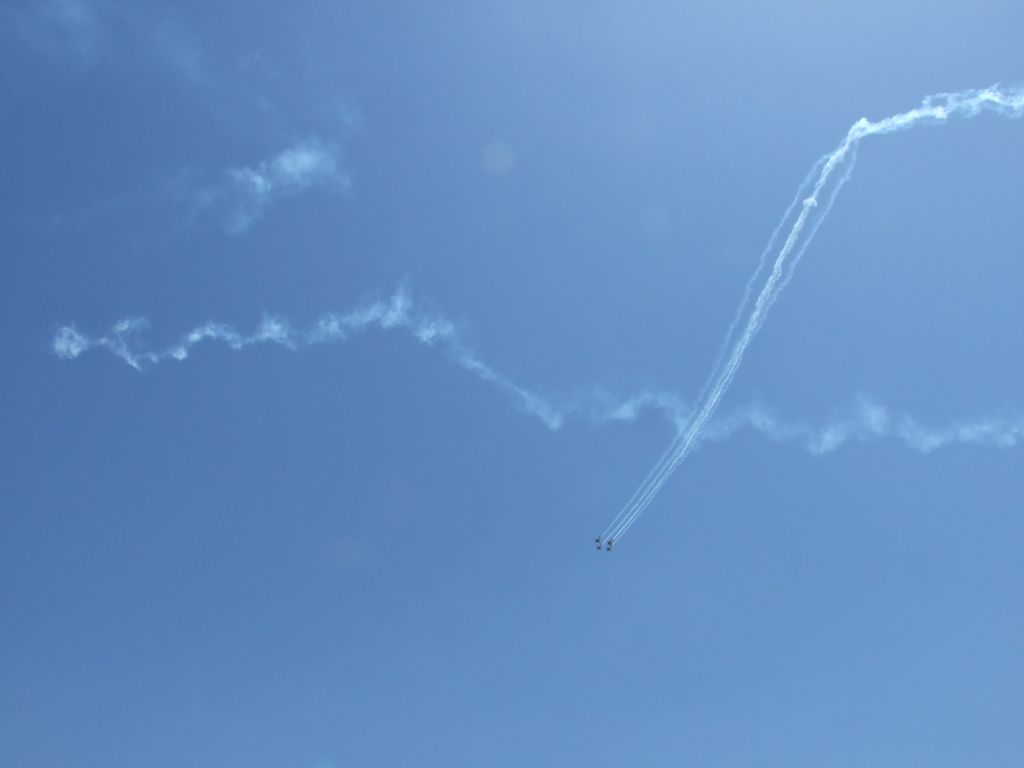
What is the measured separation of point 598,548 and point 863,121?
42.0 meters

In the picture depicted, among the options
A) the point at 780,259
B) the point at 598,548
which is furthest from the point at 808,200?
the point at 598,548

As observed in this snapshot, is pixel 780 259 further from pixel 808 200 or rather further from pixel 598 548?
pixel 598 548

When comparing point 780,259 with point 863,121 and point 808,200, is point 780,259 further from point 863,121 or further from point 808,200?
point 863,121

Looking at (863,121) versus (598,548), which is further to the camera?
(598,548)

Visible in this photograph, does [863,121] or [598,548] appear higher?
[863,121]

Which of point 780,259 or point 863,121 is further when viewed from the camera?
point 780,259

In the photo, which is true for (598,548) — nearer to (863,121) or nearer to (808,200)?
(808,200)

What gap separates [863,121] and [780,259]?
11.9 meters

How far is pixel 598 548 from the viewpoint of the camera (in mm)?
59719

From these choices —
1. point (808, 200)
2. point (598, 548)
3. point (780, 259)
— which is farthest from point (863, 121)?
point (598, 548)

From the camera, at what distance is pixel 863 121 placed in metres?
50.2

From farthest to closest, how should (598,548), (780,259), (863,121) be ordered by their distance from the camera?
(598,548) < (780,259) < (863,121)

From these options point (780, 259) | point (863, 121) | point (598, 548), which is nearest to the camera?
point (863, 121)

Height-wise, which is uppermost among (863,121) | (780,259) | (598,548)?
(863,121)
